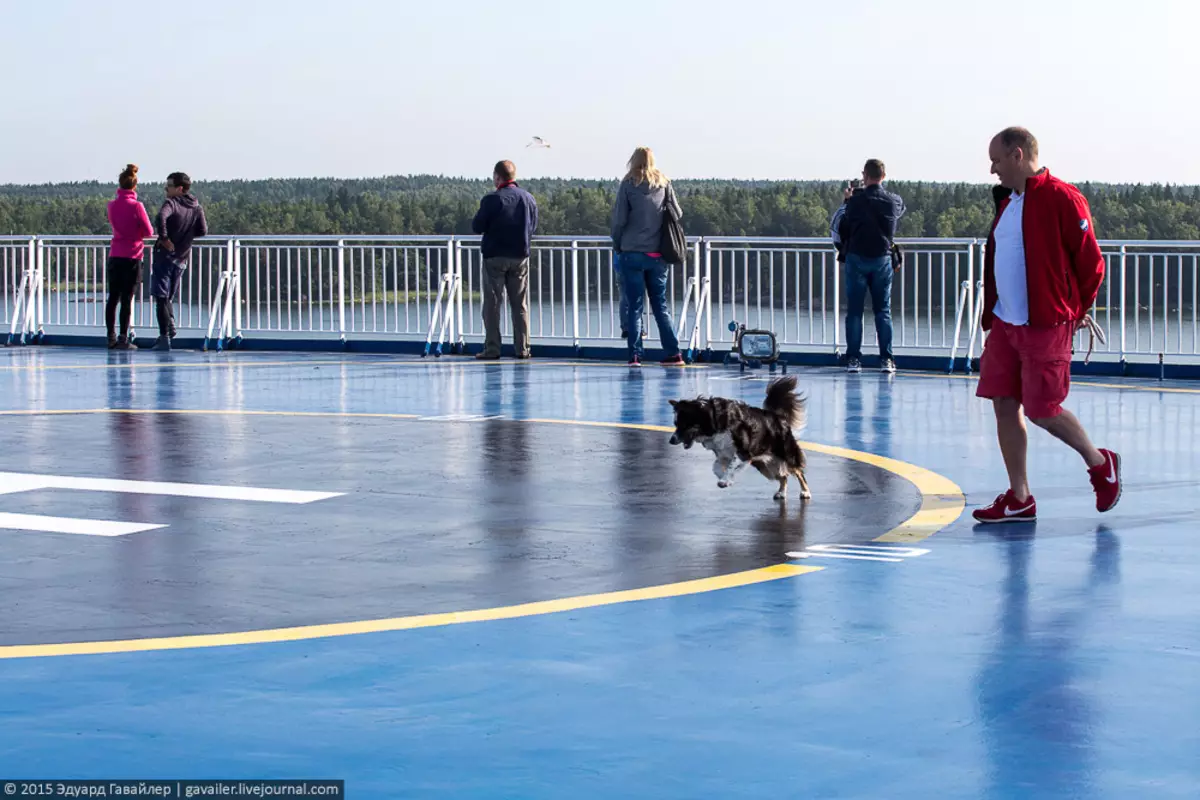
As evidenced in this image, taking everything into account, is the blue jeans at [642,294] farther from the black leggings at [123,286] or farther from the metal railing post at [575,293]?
the black leggings at [123,286]

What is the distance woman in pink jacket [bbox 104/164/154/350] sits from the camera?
22.7 m

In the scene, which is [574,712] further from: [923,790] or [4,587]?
[4,587]

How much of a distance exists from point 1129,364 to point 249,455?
10.9m

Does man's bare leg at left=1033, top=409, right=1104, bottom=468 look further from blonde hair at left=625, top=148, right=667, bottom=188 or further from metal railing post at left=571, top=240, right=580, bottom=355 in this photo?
metal railing post at left=571, top=240, right=580, bottom=355

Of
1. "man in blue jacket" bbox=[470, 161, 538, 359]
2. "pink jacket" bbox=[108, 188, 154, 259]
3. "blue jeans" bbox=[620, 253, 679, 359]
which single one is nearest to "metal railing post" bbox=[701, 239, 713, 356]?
"blue jeans" bbox=[620, 253, 679, 359]

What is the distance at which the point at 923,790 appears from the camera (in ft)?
15.2

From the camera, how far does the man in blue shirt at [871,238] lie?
60.0 feet

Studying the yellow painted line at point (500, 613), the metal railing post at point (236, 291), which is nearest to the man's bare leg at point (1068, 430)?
the yellow painted line at point (500, 613)

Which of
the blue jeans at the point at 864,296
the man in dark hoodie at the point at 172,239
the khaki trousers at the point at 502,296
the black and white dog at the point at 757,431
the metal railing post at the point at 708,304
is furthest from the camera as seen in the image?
the man in dark hoodie at the point at 172,239

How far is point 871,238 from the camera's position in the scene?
1833cm

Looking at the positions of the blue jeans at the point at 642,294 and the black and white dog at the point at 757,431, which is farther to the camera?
the blue jeans at the point at 642,294

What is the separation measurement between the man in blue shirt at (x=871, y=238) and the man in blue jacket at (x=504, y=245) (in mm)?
4107

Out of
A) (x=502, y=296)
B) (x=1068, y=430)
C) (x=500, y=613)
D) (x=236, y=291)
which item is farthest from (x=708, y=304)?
(x=500, y=613)

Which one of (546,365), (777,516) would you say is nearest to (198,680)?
(777,516)
